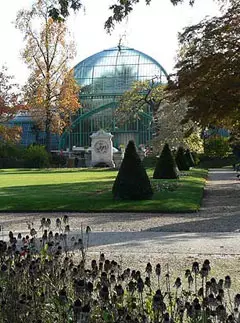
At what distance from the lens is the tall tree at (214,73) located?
1794cm

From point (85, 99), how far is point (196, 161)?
1100 inches

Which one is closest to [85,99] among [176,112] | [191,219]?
[176,112]

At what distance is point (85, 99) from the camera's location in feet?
247

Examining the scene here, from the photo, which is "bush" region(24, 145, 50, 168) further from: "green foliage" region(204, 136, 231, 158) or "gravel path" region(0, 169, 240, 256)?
"gravel path" region(0, 169, 240, 256)

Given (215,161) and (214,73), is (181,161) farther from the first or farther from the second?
(214,73)

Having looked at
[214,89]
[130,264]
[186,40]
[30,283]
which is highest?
[186,40]

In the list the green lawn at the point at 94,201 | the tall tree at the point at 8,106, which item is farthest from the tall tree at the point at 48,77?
the green lawn at the point at 94,201

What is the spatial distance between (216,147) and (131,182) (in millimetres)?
36590

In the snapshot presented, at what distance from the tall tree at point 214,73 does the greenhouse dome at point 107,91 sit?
156ft

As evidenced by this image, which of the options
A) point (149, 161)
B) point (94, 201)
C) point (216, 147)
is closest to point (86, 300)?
point (94, 201)

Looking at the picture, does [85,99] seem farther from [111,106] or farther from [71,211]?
[71,211]

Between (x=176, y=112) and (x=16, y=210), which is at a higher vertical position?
(x=176, y=112)

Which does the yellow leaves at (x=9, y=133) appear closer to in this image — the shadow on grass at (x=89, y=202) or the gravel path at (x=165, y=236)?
the shadow on grass at (x=89, y=202)

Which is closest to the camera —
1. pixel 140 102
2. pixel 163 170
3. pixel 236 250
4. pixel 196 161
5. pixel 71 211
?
pixel 236 250
